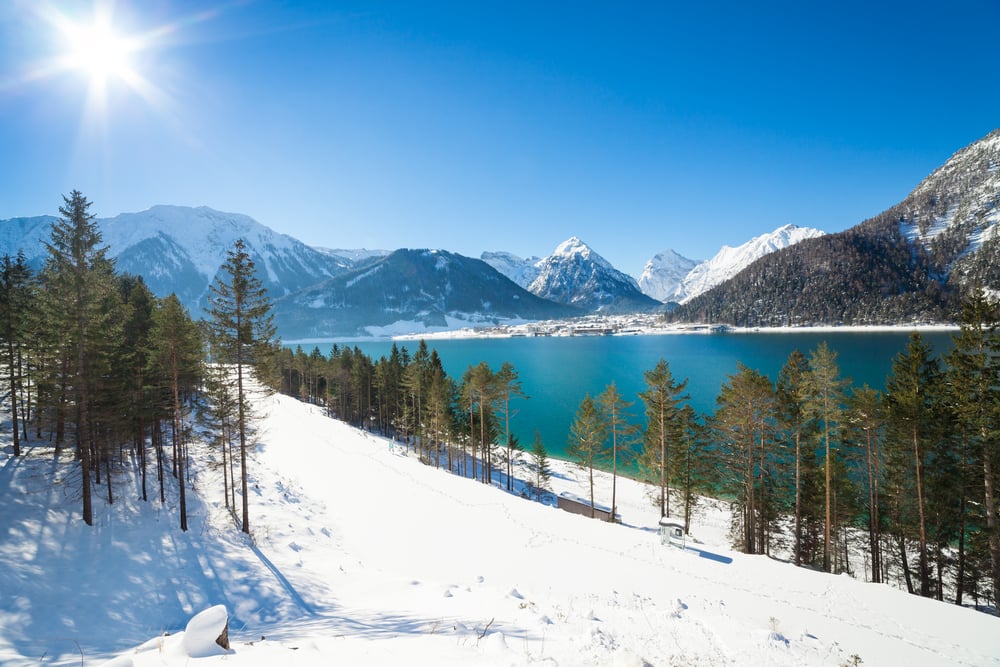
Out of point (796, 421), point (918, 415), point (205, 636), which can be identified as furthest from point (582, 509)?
point (205, 636)

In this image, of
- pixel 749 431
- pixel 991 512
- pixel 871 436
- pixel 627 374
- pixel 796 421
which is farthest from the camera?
pixel 627 374

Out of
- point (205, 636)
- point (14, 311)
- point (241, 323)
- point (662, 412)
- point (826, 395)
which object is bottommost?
point (662, 412)

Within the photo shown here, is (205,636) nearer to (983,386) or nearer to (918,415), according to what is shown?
(983,386)

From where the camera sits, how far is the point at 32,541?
41.8 feet

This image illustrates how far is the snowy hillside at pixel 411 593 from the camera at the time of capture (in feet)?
23.5

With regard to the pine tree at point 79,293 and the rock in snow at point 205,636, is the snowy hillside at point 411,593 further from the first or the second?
the pine tree at point 79,293

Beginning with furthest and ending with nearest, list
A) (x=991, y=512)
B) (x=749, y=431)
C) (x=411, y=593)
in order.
→ (x=749, y=431) < (x=991, y=512) < (x=411, y=593)

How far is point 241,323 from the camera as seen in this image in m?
16.2

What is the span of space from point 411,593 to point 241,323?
1257 cm

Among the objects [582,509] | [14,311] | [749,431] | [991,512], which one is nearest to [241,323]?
[14,311]

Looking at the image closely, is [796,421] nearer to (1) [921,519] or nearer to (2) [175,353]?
(1) [921,519]

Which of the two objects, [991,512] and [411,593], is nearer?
[411,593]

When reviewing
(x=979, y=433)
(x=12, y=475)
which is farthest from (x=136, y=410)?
(x=979, y=433)

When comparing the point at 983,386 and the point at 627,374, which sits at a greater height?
the point at 983,386
